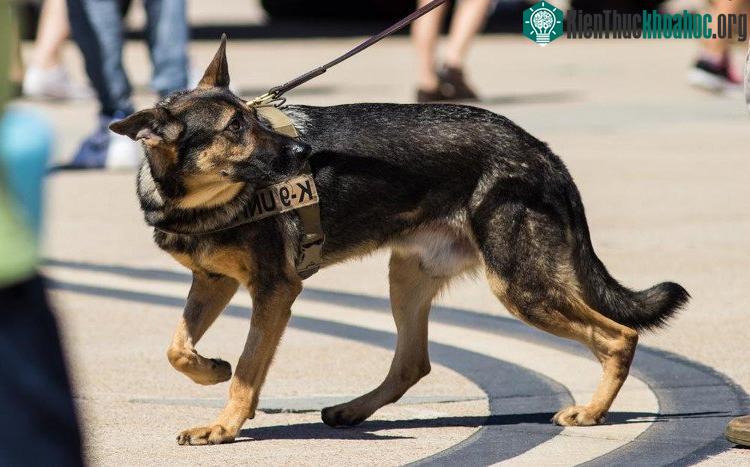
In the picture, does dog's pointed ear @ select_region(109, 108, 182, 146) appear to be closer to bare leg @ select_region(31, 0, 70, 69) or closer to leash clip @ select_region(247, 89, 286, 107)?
leash clip @ select_region(247, 89, 286, 107)

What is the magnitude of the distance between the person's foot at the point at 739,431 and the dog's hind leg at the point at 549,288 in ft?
1.53

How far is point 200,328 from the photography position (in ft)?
15.5

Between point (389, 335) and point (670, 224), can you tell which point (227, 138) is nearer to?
point (389, 335)

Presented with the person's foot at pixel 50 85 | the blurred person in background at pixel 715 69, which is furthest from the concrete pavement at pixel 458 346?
the blurred person in background at pixel 715 69

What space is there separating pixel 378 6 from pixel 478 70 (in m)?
8.35

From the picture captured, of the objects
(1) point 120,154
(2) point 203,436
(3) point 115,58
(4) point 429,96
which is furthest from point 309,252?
(4) point 429,96

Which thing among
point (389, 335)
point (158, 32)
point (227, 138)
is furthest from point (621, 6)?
point (227, 138)

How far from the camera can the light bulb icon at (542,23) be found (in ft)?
23.6

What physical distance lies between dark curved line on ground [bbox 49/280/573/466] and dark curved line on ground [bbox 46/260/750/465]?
255 millimetres

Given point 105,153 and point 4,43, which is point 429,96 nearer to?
point 105,153

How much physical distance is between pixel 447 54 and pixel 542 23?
192 inches

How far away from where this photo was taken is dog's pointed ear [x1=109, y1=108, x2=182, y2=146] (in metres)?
4.29

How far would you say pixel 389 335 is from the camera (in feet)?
19.7

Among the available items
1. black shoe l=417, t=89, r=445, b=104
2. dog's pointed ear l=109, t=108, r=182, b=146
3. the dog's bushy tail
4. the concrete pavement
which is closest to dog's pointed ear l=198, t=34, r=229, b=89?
dog's pointed ear l=109, t=108, r=182, b=146
